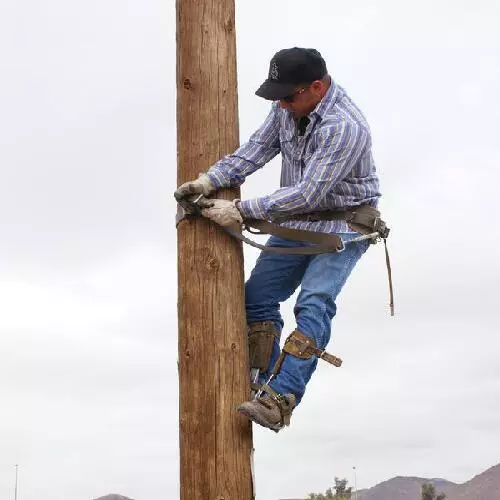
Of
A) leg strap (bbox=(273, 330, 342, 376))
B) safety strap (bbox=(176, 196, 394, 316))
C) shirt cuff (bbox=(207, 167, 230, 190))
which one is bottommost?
leg strap (bbox=(273, 330, 342, 376))

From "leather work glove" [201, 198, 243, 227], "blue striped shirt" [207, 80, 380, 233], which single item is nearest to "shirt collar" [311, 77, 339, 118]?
"blue striped shirt" [207, 80, 380, 233]

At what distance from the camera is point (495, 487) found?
147 m

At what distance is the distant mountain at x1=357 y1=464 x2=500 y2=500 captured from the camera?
146625 millimetres

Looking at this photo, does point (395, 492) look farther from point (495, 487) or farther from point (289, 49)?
point (289, 49)

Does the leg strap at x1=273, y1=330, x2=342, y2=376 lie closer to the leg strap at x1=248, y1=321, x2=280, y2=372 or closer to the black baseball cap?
the leg strap at x1=248, y1=321, x2=280, y2=372

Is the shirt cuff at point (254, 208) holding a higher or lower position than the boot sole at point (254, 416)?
higher

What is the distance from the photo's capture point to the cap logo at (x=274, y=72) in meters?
6.23

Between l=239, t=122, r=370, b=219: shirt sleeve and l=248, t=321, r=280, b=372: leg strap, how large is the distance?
684mm

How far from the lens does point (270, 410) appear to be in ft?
19.3

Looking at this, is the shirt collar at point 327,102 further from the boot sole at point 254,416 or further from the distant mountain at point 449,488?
the distant mountain at point 449,488

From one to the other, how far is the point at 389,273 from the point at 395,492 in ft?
548

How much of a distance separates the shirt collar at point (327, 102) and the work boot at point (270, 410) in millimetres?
1646

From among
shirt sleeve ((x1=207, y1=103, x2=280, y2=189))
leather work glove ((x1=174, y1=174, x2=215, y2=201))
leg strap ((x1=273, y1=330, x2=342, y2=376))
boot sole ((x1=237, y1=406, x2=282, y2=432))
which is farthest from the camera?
shirt sleeve ((x1=207, y1=103, x2=280, y2=189))

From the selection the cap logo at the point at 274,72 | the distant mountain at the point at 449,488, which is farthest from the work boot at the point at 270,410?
the distant mountain at the point at 449,488
